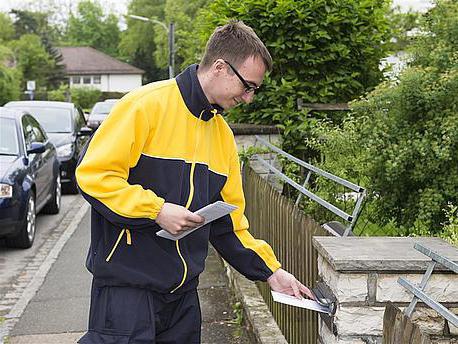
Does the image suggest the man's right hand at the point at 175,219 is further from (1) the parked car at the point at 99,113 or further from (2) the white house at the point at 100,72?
(2) the white house at the point at 100,72

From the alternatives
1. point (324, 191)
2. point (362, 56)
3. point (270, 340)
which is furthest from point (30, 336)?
Answer: point (362, 56)

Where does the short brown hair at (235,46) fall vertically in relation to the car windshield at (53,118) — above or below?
above

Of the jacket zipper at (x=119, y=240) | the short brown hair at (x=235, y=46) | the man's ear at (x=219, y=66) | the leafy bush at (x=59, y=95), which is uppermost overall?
the short brown hair at (x=235, y=46)

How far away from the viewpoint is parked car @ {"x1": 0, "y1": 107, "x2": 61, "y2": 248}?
873cm

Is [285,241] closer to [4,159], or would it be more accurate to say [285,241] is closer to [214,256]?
[214,256]

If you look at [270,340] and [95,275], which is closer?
[95,275]

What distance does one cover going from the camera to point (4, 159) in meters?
9.41

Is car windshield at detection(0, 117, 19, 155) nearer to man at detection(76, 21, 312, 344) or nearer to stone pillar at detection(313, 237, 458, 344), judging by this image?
man at detection(76, 21, 312, 344)

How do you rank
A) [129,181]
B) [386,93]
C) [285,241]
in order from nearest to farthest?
[129,181] < [285,241] < [386,93]

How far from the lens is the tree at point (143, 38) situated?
266 ft

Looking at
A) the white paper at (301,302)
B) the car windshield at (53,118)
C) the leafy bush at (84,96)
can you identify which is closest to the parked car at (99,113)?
the car windshield at (53,118)

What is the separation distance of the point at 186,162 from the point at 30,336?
3.31 metres

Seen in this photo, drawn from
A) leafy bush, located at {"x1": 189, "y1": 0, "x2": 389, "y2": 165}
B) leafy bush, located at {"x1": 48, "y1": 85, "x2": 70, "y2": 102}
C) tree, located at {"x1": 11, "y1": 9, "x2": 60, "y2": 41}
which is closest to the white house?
tree, located at {"x1": 11, "y1": 9, "x2": 60, "y2": 41}

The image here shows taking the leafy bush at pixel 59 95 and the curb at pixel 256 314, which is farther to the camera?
the leafy bush at pixel 59 95
